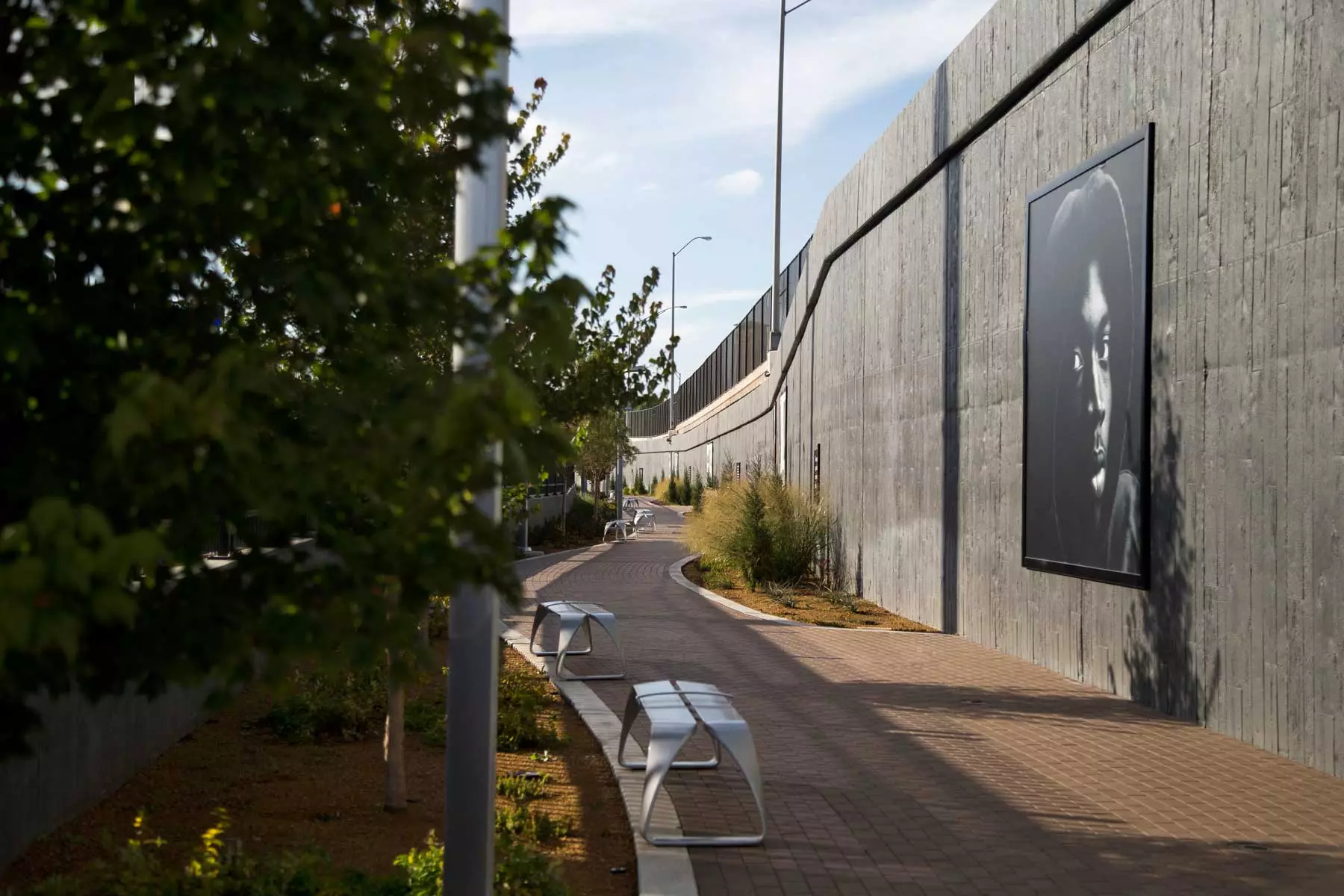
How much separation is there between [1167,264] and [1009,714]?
3781 mm

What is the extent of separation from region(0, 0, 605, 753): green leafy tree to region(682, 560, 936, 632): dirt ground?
45.7 ft

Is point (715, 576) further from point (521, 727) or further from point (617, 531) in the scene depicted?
point (521, 727)

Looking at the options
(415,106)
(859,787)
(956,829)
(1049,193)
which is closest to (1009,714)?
(859,787)

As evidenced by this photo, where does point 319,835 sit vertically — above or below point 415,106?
below

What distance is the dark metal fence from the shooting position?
31266 mm

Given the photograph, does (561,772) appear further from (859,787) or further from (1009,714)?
(1009,714)

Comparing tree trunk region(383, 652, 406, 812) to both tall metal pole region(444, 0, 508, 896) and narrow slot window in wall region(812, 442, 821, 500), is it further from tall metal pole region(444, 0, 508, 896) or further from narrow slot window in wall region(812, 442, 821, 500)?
narrow slot window in wall region(812, 442, 821, 500)

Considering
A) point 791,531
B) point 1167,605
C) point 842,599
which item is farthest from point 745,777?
point 791,531

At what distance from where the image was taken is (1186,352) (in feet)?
31.6

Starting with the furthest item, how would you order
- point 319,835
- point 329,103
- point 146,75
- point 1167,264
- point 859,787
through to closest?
point 1167,264 → point 859,787 → point 319,835 → point 329,103 → point 146,75

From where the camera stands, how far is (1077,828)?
6750 mm

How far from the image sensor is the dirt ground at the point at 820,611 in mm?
16656

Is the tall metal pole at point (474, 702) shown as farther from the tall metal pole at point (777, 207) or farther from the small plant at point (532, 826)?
the tall metal pole at point (777, 207)

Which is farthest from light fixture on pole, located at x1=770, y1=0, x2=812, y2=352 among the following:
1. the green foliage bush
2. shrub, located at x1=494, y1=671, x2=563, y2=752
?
shrub, located at x1=494, y1=671, x2=563, y2=752
